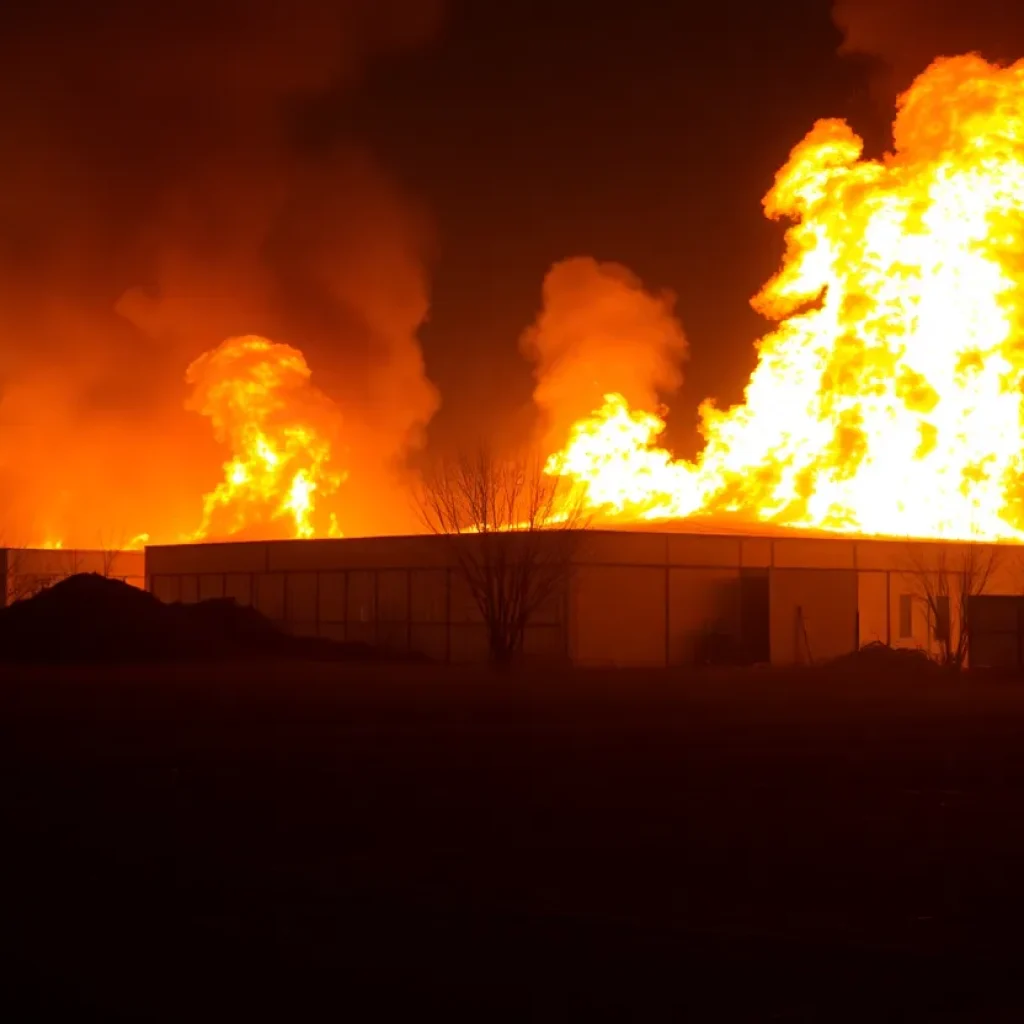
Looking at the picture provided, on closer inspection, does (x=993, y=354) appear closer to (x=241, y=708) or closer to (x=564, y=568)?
(x=564, y=568)

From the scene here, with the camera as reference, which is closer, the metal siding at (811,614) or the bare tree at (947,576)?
the metal siding at (811,614)

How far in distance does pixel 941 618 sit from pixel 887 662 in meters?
7.28

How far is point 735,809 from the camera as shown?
14.5 m

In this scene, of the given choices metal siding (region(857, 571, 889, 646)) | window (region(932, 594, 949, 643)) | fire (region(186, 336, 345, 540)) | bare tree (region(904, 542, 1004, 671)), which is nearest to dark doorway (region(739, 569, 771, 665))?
metal siding (region(857, 571, 889, 646))

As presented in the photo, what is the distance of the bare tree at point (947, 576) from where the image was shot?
52031 mm

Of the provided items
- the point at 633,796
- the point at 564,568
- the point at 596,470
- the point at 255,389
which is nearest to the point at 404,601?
the point at 564,568

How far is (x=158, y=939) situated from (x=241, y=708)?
18.8 metres

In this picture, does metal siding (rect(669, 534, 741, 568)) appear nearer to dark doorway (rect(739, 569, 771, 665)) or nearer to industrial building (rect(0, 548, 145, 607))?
dark doorway (rect(739, 569, 771, 665))

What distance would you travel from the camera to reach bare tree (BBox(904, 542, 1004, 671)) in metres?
52.0

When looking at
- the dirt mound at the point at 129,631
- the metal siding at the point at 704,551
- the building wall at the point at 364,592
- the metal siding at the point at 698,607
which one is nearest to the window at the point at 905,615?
the metal siding at the point at 698,607

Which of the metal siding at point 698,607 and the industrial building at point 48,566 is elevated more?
the industrial building at point 48,566

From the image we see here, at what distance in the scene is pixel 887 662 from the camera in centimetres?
4675

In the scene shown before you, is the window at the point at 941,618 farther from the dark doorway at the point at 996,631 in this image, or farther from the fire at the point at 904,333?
the dark doorway at the point at 996,631

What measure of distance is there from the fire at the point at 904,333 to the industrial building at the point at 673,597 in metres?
2.67
